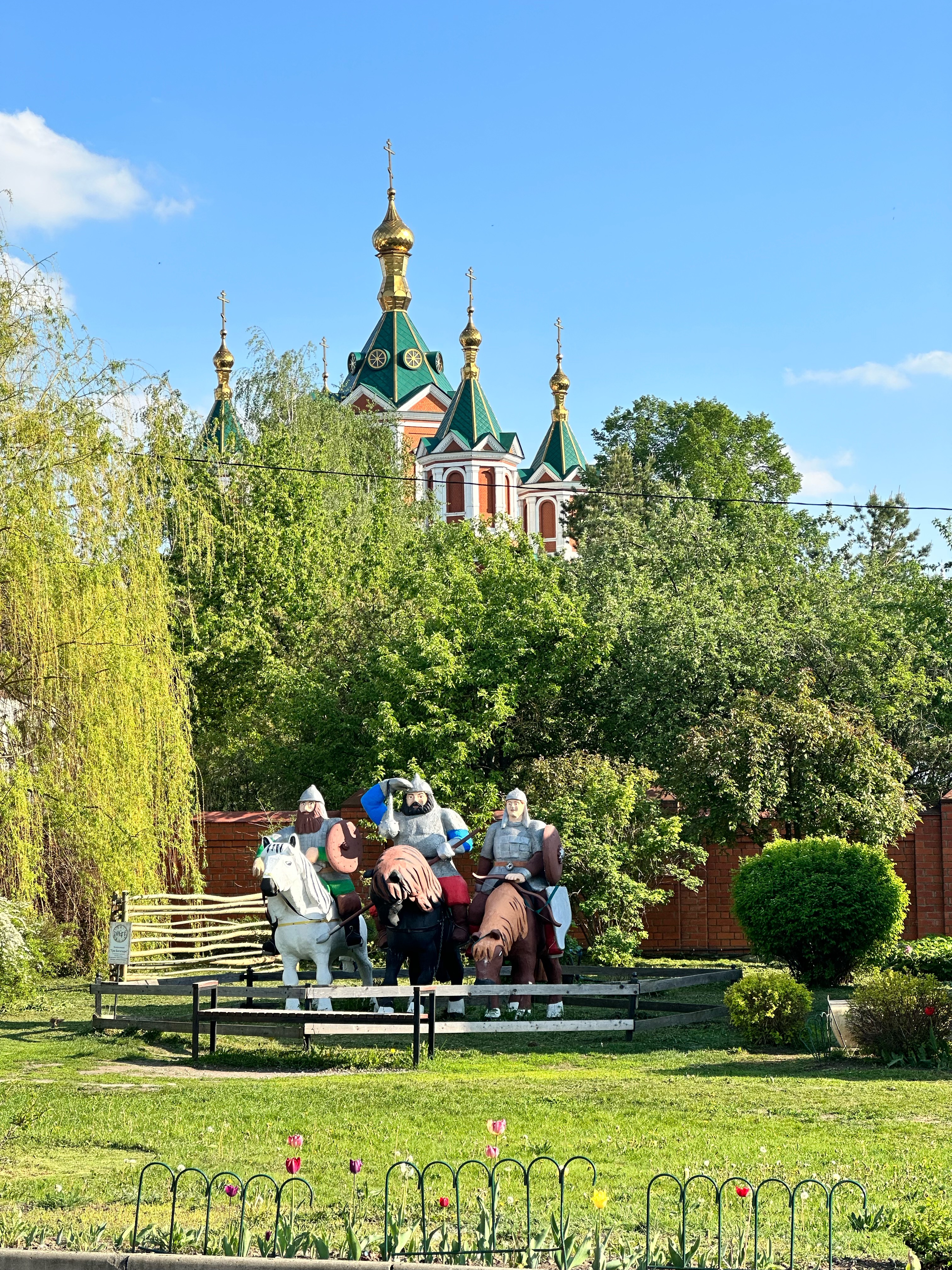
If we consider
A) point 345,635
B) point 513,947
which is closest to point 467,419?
point 345,635

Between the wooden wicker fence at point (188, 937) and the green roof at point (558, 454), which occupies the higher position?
the green roof at point (558, 454)

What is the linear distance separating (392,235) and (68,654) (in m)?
56.4

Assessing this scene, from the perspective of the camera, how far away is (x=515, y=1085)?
11133mm

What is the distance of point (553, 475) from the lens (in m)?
79.3

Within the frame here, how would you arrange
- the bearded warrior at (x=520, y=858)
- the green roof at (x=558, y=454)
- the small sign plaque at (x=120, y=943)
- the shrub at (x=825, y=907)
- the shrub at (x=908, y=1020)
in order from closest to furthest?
1. the shrub at (x=908, y=1020)
2. the small sign plaque at (x=120, y=943)
3. the bearded warrior at (x=520, y=858)
4. the shrub at (x=825, y=907)
5. the green roof at (x=558, y=454)

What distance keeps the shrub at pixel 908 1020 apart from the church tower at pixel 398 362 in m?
59.8

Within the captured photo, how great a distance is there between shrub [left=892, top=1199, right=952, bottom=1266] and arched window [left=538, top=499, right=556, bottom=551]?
72.4 metres

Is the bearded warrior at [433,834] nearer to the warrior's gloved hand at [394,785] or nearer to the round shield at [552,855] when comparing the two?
the warrior's gloved hand at [394,785]

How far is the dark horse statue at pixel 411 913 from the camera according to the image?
14391mm

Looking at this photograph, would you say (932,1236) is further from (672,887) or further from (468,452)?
(468,452)

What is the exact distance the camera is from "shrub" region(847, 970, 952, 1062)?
39.6 feet

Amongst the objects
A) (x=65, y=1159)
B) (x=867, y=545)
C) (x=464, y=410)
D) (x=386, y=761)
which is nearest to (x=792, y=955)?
(x=386, y=761)

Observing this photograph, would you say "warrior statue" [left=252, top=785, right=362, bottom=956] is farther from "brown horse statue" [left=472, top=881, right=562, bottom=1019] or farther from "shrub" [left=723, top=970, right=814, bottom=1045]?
"shrub" [left=723, top=970, right=814, bottom=1045]

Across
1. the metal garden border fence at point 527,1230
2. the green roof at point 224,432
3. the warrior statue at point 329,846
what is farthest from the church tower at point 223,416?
the metal garden border fence at point 527,1230
